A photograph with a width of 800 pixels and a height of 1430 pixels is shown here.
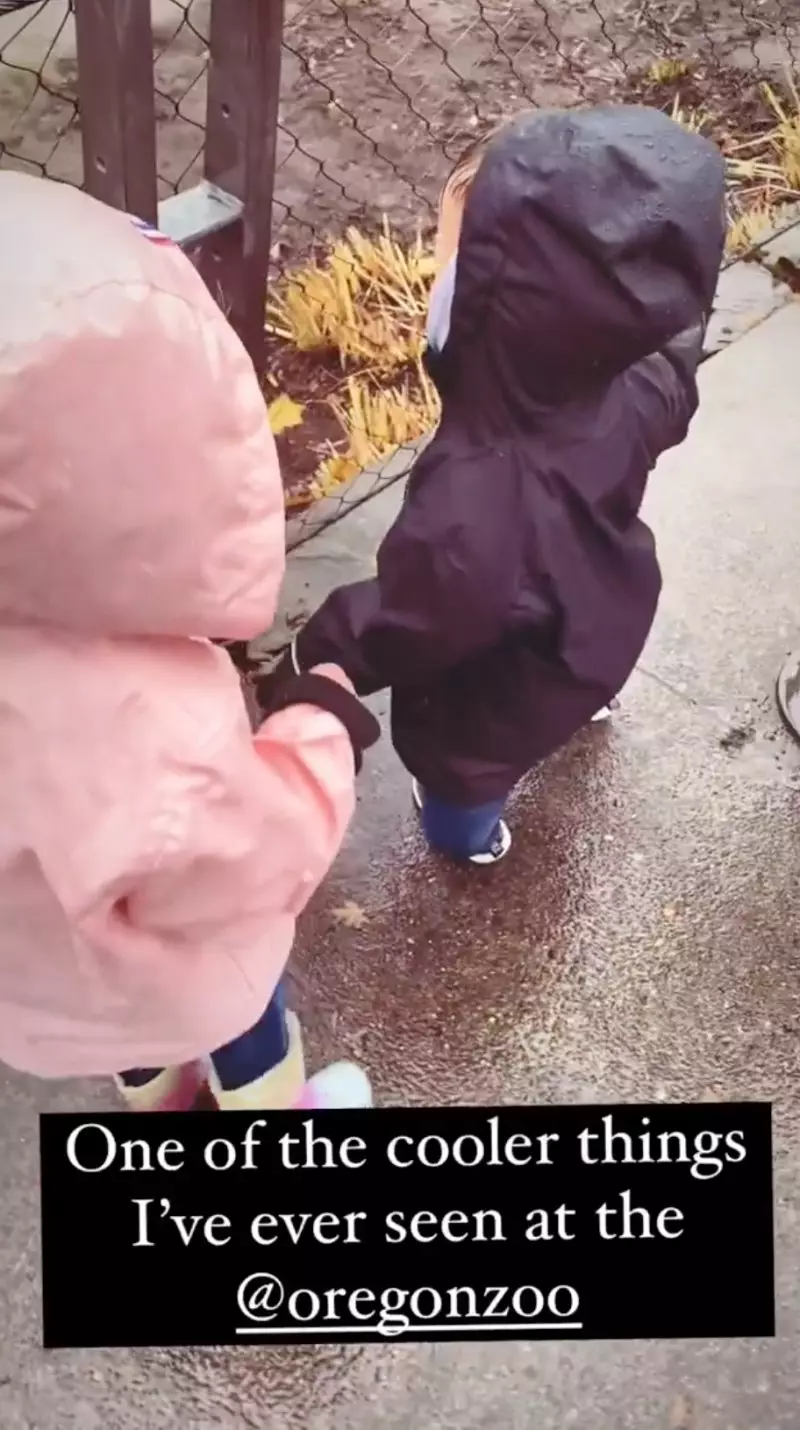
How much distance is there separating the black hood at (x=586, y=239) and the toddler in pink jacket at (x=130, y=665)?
338 millimetres

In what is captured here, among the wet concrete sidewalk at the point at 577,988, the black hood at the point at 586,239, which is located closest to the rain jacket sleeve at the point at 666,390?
the black hood at the point at 586,239

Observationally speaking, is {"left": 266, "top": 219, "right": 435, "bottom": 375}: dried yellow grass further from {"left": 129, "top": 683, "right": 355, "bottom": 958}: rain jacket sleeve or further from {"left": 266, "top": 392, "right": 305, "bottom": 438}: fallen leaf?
{"left": 129, "top": 683, "right": 355, "bottom": 958}: rain jacket sleeve

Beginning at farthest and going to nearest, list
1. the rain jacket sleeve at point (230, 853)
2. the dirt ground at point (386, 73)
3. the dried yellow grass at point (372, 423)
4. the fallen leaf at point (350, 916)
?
1. the dirt ground at point (386, 73)
2. the dried yellow grass at point (372, 423)
3. the fallen leaf at point (350, 916)
4. the rain jacket sleeve at point (230, 853)

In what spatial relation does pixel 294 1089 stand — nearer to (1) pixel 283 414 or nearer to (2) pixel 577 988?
(2) pixel 577 988

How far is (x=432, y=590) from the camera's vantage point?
130 centimetres

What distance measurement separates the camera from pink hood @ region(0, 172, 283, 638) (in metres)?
0.76

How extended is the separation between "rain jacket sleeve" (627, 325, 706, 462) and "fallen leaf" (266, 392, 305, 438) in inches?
42.9

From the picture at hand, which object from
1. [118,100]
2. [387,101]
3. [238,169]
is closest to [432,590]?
[118,100]

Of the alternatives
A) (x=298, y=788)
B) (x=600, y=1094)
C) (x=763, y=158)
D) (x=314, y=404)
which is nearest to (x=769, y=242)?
(x=763, y=158)

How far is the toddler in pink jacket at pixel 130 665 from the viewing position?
0.77 m

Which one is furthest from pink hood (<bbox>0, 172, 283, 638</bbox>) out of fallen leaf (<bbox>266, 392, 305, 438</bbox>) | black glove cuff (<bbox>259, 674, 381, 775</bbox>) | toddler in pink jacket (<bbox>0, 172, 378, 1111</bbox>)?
fallen leaf (<bbox>266, 392, 305, 438</bbox>)

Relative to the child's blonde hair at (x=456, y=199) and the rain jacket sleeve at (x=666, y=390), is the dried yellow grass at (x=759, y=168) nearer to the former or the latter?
the rain jacket sleeve at (x=666, y=390)

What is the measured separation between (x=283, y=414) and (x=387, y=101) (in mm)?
1314

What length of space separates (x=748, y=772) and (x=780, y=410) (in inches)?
34.0
